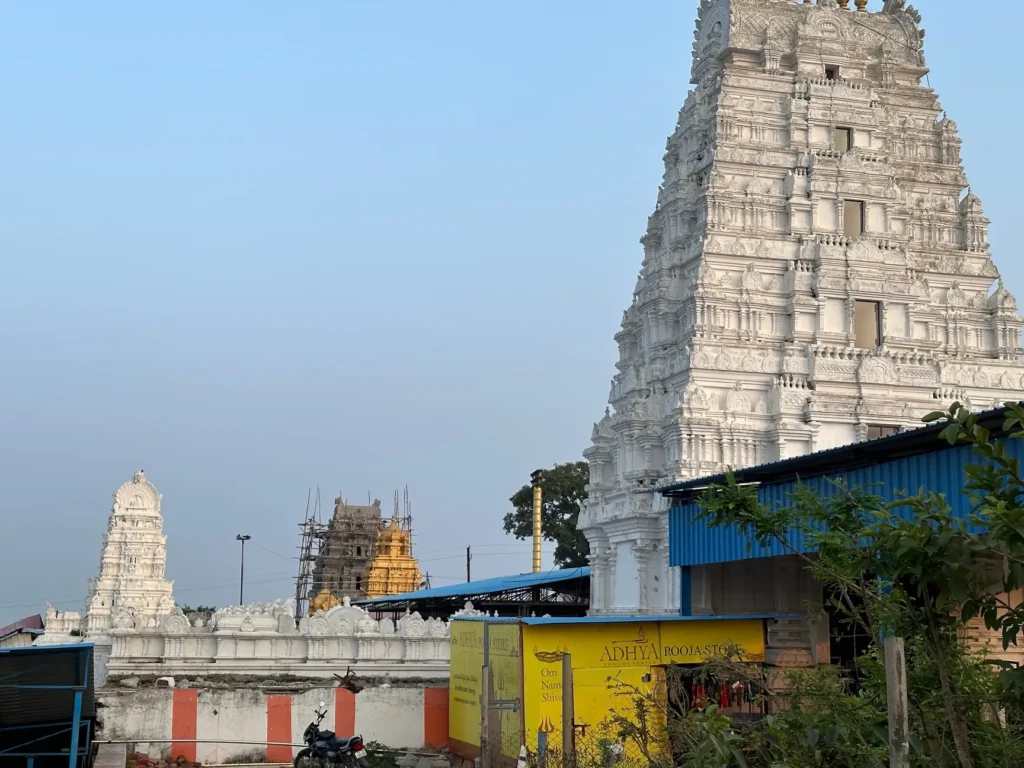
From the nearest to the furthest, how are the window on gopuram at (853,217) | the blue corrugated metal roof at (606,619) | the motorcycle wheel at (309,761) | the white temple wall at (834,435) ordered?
the motorcycle wheel at (309,761)
the blue corrugated metal roof at (606,619)
the white temple wall at (834,435)
the window on gopuram at (853,217)

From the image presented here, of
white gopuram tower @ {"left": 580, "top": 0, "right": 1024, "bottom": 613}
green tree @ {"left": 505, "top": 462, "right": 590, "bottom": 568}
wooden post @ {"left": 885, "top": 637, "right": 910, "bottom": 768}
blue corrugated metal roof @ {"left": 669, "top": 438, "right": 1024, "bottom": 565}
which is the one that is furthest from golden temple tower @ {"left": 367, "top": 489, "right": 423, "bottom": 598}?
wooden post @ {"left": 885, "top": 637, "right": 910, "bottom": 768}

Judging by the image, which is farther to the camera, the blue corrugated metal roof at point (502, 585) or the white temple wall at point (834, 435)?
the blue corrugated metal roof at point (502, 585)

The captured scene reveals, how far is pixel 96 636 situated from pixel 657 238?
811 inches

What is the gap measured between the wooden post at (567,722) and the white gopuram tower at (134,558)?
1819 inches

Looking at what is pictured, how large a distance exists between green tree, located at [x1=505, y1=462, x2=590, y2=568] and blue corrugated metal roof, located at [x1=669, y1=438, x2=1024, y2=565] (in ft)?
163

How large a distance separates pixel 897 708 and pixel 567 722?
670 cm

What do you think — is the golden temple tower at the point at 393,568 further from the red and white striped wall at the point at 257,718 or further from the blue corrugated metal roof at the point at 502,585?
the red and white striped wall at the point at 257,718

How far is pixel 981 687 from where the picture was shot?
10039 millimetres

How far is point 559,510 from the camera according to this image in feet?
259

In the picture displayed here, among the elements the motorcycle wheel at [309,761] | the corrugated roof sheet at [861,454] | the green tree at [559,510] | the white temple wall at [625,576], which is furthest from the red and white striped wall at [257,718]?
the green tree at [559,510]

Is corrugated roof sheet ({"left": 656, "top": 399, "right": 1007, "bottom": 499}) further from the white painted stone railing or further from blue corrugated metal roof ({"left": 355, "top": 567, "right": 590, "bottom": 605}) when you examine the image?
blue corrugated metal roof ({"left": 355, "top": 567, "right": 590, "bottom": 605})

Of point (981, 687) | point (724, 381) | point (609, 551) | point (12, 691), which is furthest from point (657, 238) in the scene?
point (981, 687)

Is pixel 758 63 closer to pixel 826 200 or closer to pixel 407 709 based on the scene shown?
pixel 826 200

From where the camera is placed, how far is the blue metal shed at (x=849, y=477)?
1756 centimetres
